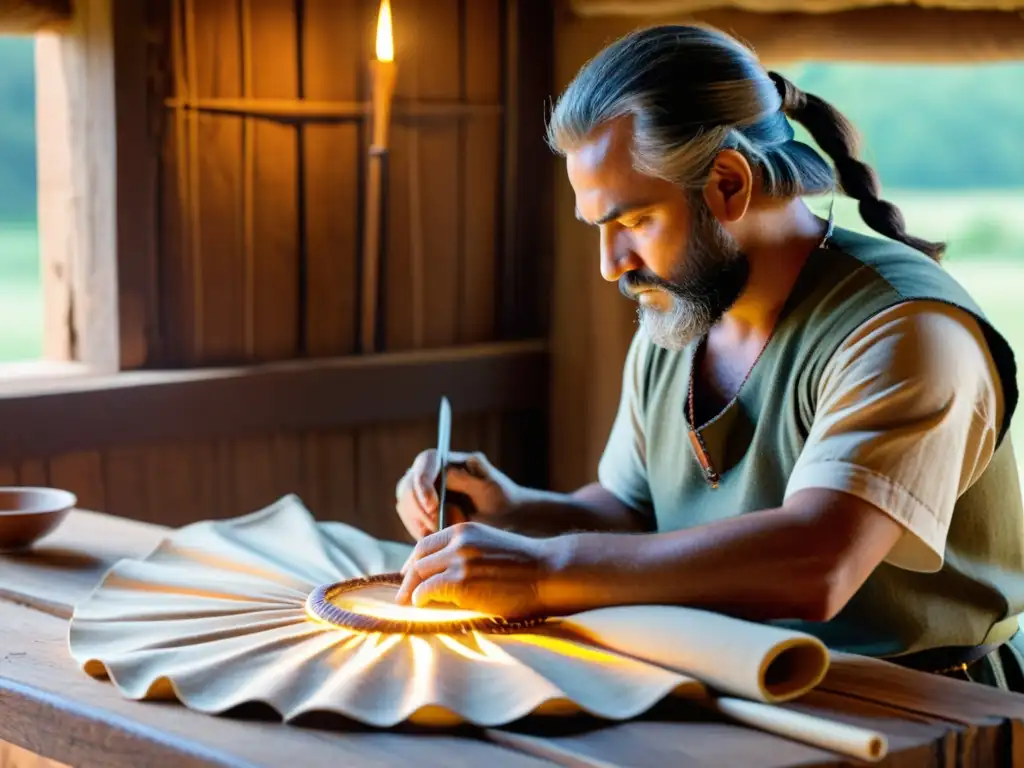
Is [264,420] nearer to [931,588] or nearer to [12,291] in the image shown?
[12,291]

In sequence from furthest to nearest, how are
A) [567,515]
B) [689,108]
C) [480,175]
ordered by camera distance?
[480,175], [567,515], [689,108]

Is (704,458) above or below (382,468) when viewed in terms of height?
above

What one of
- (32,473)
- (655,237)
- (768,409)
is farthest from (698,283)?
(32,473)

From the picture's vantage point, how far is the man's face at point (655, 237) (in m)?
1.79

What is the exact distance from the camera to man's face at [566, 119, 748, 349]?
1790mm

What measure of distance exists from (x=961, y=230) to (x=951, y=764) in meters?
3.03

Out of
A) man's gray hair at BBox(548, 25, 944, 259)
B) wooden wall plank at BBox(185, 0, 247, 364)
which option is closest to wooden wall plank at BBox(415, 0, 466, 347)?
wooden wall plank at BBox(185, 0, 247, 364)

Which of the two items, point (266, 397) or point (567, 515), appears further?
point (266, 397)

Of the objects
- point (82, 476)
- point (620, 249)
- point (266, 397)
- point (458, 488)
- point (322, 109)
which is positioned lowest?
point (82, 476)

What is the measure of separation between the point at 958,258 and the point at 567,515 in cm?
170

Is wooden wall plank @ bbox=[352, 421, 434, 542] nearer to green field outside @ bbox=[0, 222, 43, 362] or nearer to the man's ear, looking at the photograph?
green field outside @ bbox=[0, 222, 43, 362]

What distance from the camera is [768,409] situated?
1835 mm

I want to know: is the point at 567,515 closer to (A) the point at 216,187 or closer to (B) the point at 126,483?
(B) the point at 126,483

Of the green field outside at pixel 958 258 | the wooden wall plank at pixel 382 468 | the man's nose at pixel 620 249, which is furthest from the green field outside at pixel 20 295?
the man's nose at pixel 620 249
